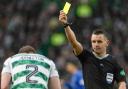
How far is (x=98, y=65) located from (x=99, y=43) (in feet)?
1.00

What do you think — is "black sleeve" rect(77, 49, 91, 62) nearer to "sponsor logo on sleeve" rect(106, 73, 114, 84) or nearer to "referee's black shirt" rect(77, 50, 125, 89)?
"referee's black shirt" rect(77, 50, 125, 89)

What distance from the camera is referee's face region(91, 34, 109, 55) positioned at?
11258 mm

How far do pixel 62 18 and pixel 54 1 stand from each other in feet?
46.2

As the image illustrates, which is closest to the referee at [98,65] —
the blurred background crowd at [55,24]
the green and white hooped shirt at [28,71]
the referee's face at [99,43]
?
the referee's face at [99,43]

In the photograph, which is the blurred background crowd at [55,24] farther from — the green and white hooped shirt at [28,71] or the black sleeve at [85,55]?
the green and white hooped shirt at [28,71]

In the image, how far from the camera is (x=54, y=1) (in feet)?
81.7

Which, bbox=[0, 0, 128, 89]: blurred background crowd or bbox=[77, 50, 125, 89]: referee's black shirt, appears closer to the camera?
bbox=[77, 50, 125, 89]: referee's black shirt

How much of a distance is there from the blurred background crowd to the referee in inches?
417

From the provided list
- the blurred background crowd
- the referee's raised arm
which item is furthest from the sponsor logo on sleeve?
the blurred background crowd

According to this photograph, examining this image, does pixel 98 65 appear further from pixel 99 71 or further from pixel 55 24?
pixel 55 24

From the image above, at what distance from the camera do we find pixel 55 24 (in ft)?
79.3

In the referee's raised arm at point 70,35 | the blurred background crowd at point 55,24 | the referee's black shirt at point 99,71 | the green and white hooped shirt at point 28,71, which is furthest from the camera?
the blurred background crowd at point 55,24

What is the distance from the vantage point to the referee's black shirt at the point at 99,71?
11.2 metres

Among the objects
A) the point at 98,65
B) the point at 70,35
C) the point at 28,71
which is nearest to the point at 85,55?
the point at 98,65
